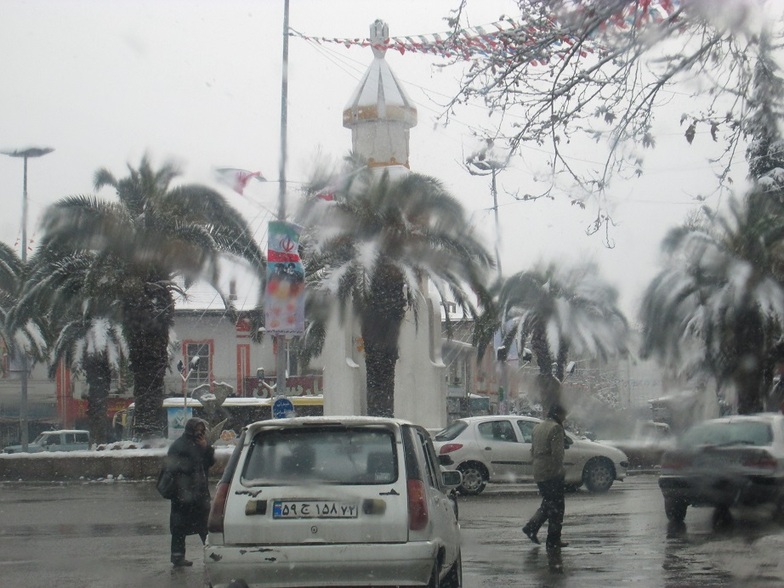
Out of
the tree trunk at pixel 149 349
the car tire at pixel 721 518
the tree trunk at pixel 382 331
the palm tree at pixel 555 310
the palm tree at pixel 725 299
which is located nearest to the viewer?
the car tire at pixel 721 518

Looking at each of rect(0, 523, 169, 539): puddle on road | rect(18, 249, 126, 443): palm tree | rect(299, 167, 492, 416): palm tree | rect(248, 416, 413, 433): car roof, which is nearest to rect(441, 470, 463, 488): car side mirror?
rect(248, 416, 413, 433): car roof

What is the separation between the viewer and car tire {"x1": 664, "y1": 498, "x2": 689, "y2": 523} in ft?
47.4

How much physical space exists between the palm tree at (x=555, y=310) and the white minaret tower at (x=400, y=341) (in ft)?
13.1

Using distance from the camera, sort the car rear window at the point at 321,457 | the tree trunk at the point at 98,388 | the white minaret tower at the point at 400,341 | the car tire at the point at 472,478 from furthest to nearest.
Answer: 1. the tree trunk at the point at 98,388
2. the white minaret tower at the point at 400,341
3. the car tire at the point at 472,478
4. the car rear window at the point at 321,457

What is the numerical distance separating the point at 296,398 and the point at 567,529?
40.5 m

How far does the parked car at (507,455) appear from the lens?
69.3ft

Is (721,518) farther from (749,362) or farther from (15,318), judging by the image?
(15,318)

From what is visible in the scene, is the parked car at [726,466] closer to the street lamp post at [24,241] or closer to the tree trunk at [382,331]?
the tree trunk at [382,331]

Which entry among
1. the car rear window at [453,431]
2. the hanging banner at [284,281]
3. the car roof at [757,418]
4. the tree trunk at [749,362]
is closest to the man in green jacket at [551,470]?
the car roof at [757,418]

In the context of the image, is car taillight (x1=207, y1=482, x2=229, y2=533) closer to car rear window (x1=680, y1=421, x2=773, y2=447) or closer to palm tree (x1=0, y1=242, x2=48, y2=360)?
car rear window (x1=680, y1=421, x2=773, y2=447)

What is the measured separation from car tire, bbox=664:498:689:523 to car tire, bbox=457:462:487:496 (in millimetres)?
6684

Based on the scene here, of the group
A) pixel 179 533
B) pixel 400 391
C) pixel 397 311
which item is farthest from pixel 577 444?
pixel 400 391

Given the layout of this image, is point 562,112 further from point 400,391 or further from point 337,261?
point 400,391

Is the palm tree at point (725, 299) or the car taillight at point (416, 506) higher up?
the palm tree at point (725, 299)
